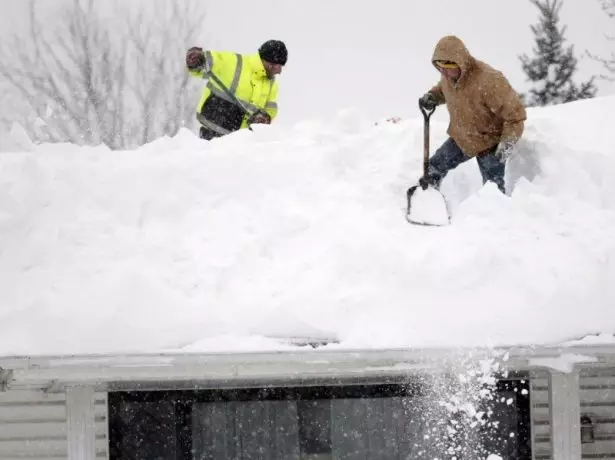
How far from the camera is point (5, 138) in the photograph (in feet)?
69.5

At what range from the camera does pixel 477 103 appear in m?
6.02

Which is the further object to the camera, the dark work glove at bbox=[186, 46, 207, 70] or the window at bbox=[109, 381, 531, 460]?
the dark work glove at bbox=[186, 46, 207, 70]

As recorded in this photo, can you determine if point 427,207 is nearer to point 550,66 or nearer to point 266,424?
point 266,424

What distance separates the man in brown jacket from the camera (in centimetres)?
589

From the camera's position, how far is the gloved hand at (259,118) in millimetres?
A: 7770

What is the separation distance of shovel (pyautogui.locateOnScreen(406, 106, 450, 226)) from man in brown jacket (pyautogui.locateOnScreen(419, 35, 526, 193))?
8cm

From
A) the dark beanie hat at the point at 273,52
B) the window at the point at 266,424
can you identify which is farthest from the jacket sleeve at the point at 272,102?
the window at the point at 266,424

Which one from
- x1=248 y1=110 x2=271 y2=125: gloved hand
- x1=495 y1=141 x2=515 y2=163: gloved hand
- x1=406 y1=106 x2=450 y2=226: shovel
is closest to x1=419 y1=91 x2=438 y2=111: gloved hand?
x1=406 y1=106 x2=450 y2=226: shovel

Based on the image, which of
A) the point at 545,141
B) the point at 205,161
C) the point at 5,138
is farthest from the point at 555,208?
the point at 5,138

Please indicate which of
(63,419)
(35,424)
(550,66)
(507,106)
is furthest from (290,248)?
(550,66)

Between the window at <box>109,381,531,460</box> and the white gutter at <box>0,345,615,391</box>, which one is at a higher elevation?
the white gutter at <box>0,345,615,391</box>

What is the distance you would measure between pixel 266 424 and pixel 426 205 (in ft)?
6.35

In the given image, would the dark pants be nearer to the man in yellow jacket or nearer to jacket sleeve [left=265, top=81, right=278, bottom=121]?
the man in yellow jacket

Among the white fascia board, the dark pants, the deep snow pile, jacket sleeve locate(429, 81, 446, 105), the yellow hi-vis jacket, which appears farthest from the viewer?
the yellow hi-vis jacket
